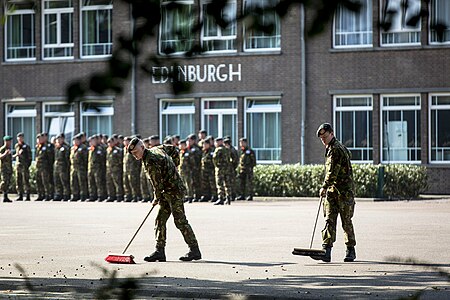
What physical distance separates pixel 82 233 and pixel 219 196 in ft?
37.9

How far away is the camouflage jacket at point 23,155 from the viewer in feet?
114

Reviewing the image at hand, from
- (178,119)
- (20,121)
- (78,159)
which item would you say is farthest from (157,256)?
(20,121)

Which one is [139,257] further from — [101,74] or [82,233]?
[101,74]

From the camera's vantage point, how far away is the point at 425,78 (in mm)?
35844

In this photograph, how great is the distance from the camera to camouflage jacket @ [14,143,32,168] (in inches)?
1366

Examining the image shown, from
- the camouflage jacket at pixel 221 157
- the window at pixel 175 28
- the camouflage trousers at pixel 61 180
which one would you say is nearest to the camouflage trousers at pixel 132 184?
the camouflage trousers at pixel 61 180

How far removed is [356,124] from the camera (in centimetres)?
3703

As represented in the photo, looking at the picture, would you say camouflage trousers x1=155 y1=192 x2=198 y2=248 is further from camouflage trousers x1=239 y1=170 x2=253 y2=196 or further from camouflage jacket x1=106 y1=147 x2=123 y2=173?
camouflage jacket x1=106 y1=147 x2=123 y2=173

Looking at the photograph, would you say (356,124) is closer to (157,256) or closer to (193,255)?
(193,255)

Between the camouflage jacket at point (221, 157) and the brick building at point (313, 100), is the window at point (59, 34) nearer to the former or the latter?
the brick building at point (313, 100)

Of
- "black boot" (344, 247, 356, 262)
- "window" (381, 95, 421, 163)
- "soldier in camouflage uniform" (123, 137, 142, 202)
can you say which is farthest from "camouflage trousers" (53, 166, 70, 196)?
"black boot" (344, 247, 356, 262)

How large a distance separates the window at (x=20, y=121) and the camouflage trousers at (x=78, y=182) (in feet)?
24.2

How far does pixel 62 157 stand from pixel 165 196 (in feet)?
67.3

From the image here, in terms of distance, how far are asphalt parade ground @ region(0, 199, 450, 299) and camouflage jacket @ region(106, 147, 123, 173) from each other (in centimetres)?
693
